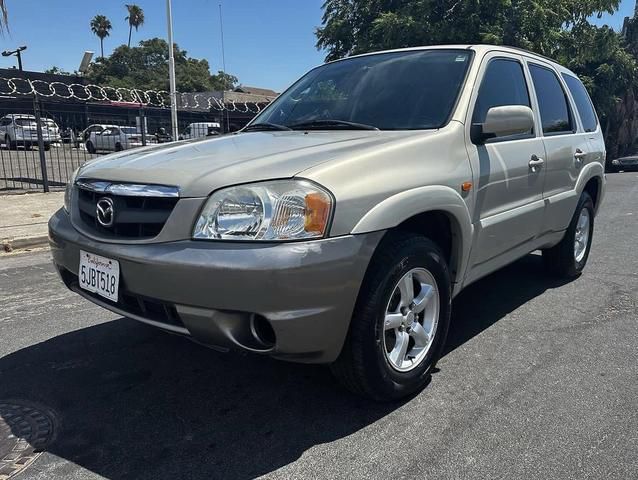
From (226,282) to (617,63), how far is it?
896 inches

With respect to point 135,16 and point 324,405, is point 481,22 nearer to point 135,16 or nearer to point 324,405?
point 324,405

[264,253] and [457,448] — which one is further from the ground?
[264,253]

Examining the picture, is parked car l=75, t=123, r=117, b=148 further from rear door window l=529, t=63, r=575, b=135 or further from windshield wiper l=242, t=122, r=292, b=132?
rear door window l=529, t=63, r=575, b=135

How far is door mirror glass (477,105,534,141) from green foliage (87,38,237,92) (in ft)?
231

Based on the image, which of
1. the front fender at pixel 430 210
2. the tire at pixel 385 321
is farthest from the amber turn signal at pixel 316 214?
the tire at pixel 385 321

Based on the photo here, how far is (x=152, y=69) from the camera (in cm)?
8144

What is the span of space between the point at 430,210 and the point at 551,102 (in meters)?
2.24

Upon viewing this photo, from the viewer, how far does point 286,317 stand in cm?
223

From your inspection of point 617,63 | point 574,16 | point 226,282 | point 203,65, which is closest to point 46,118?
point 226,282

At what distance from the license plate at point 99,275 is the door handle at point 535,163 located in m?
2.68

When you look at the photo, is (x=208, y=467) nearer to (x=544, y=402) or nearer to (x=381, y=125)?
(x=544, y=402)

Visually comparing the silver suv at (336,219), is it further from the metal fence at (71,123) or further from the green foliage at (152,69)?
the green foliage at (152,69)

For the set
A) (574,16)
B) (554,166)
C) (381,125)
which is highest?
(574,16)

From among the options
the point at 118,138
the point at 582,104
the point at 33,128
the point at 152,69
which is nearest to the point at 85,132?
the point at 33,128
